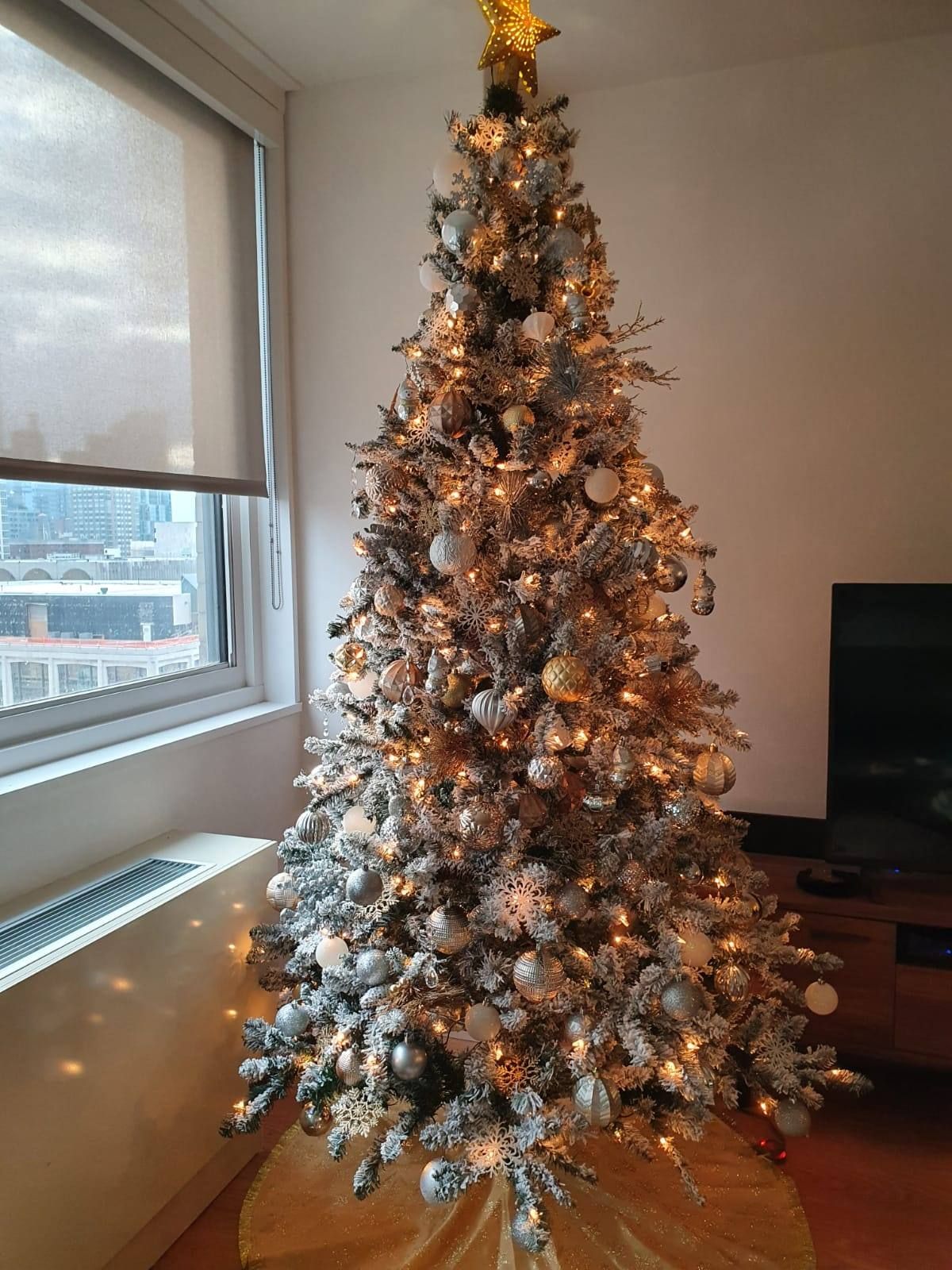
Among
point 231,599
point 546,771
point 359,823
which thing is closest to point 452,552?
point 546,771

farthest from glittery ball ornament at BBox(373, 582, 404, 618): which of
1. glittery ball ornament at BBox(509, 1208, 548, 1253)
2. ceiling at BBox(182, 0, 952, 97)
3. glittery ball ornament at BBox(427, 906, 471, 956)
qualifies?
ceiling at BBox(182, 0, 952, 97)

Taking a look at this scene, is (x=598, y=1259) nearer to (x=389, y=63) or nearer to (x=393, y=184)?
(x=393, y=184)

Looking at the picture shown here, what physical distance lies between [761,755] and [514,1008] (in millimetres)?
1199

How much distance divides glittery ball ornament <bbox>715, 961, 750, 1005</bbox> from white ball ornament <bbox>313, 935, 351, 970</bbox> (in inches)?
25.7

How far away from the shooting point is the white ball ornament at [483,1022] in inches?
52.4

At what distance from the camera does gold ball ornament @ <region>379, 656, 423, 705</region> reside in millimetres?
1446

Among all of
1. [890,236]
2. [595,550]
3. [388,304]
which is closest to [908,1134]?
[595,550]

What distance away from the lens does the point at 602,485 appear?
1405mm

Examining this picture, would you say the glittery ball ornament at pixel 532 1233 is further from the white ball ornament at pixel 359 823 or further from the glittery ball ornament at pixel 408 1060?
the white ball ornament at pixel 359 823

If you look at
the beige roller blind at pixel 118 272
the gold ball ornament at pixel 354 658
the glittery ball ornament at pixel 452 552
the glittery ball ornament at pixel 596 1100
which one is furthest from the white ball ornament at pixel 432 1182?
the beige roller blind at pixel 118 272

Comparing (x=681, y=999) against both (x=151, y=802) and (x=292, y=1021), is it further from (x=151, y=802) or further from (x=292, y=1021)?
(x=151, y=802)

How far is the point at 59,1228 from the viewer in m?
1.27

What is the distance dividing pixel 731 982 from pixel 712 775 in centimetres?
35

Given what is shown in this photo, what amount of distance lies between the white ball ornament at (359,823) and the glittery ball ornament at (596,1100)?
1.77 ft
